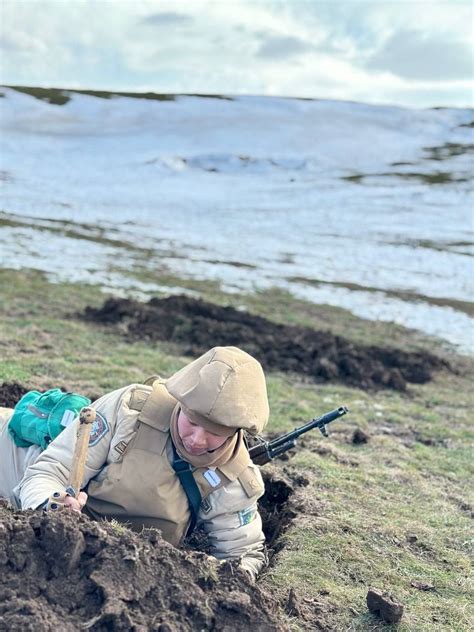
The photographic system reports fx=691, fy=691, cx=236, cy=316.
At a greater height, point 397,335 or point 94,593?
point 94,593

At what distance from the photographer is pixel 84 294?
16.6 meters

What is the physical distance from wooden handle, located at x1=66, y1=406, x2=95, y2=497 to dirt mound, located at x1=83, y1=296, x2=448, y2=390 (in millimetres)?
8387

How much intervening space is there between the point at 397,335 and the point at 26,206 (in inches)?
942

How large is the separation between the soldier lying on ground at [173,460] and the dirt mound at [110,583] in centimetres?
41

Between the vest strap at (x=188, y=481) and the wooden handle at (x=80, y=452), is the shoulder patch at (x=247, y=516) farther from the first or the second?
the wooden handle at (x=80, y=452)

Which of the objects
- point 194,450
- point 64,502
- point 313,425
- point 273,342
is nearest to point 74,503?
point 64,502

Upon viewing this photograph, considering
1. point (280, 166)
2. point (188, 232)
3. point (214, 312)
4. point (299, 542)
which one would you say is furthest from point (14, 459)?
point (280, 166)

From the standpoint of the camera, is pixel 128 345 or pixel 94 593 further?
pixel 128 345

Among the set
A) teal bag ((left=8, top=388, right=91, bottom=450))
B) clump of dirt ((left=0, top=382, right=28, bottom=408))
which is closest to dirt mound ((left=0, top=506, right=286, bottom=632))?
teal bag ((left=8, top=388, right=91, bottom=450))

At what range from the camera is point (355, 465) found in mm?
8125

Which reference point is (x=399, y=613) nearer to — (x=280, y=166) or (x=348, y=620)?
(x=348, y=620)

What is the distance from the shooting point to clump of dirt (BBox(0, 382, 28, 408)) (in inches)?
302

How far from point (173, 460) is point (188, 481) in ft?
0.56

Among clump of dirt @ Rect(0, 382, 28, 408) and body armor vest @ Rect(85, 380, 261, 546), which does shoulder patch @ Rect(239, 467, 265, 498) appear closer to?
body armor vest @ Rect(85, 380, 261, 546)
